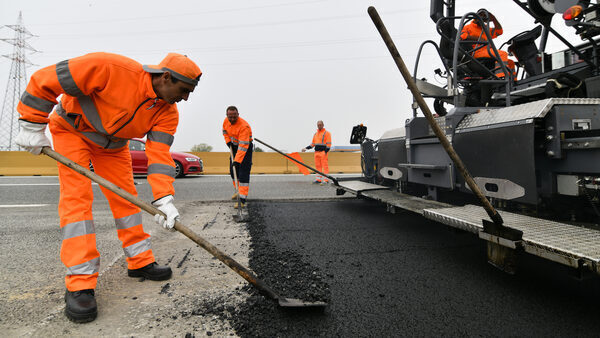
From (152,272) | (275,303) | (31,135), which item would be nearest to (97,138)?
(31,135)

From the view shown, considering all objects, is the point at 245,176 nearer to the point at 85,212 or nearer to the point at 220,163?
the point at 85,212

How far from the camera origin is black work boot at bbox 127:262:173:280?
2.25 metres

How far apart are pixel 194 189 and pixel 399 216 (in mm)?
4874

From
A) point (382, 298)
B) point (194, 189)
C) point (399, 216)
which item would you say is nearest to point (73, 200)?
point (382, 298)

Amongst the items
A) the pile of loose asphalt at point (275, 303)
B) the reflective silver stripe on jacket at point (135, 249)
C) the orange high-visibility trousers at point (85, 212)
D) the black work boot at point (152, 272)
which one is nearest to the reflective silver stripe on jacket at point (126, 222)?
the orange high-visibility trousers at point (85, 212)

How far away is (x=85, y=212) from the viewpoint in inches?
77.4

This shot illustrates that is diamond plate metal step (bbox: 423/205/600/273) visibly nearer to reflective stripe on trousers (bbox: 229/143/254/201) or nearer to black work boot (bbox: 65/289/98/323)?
black work boot (bbox: 65/289/98/323)

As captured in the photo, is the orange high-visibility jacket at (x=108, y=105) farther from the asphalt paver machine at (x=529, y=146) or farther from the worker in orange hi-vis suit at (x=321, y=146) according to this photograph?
the worker in orange hi-vis suit at (x=321, y=146)

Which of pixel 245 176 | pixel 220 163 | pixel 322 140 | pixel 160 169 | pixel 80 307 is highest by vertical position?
pixel 322 140

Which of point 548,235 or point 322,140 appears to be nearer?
point 548,235

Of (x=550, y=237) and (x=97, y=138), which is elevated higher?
(x=97, y=138)

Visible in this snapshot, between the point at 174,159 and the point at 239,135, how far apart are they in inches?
219

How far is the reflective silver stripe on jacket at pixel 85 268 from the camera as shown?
1864mm

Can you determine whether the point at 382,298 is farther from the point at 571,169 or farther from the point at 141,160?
the point at 141,160
